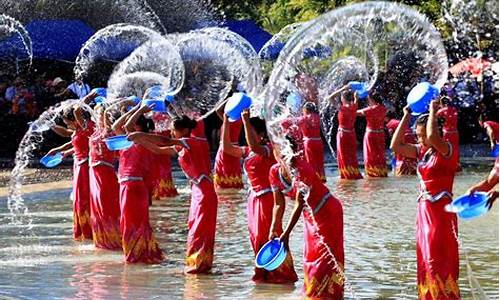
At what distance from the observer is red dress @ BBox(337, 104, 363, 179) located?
19.2m

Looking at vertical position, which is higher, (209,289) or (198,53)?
(198,53)

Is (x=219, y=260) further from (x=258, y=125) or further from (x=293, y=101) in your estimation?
(x=258, y=125)

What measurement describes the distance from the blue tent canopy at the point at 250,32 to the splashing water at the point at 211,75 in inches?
499

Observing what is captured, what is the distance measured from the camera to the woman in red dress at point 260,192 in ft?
31.1

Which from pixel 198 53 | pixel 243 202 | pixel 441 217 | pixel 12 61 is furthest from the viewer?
pixel 12 61

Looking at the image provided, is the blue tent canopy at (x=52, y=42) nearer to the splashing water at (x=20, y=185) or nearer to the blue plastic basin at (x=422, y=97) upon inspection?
the splashing water at (x=20, y=185)

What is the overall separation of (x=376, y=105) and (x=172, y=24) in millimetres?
10586

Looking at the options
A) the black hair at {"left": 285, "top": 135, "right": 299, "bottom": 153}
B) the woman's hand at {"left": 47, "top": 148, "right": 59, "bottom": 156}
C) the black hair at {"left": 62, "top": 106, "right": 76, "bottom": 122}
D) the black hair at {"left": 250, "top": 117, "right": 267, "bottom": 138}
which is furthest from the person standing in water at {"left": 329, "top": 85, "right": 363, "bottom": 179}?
the black hair at {"left": 285, "top": 135, "right": 299, "bottom": 153}

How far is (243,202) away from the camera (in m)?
16.1

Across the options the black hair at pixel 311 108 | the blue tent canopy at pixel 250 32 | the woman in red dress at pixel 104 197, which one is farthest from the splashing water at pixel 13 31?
the woman in red dress at pixel 104 197

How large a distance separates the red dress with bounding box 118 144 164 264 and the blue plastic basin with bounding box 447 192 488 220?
4.51 m

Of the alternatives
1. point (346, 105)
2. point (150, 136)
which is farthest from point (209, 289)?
point (346, 105)

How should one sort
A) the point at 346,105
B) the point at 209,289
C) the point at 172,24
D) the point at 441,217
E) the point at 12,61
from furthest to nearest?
the point at 172,24
the point at 12,61
the point at 346,105
the point at 209,289
the point at 441,217

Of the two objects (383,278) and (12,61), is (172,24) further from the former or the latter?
(383,278)
